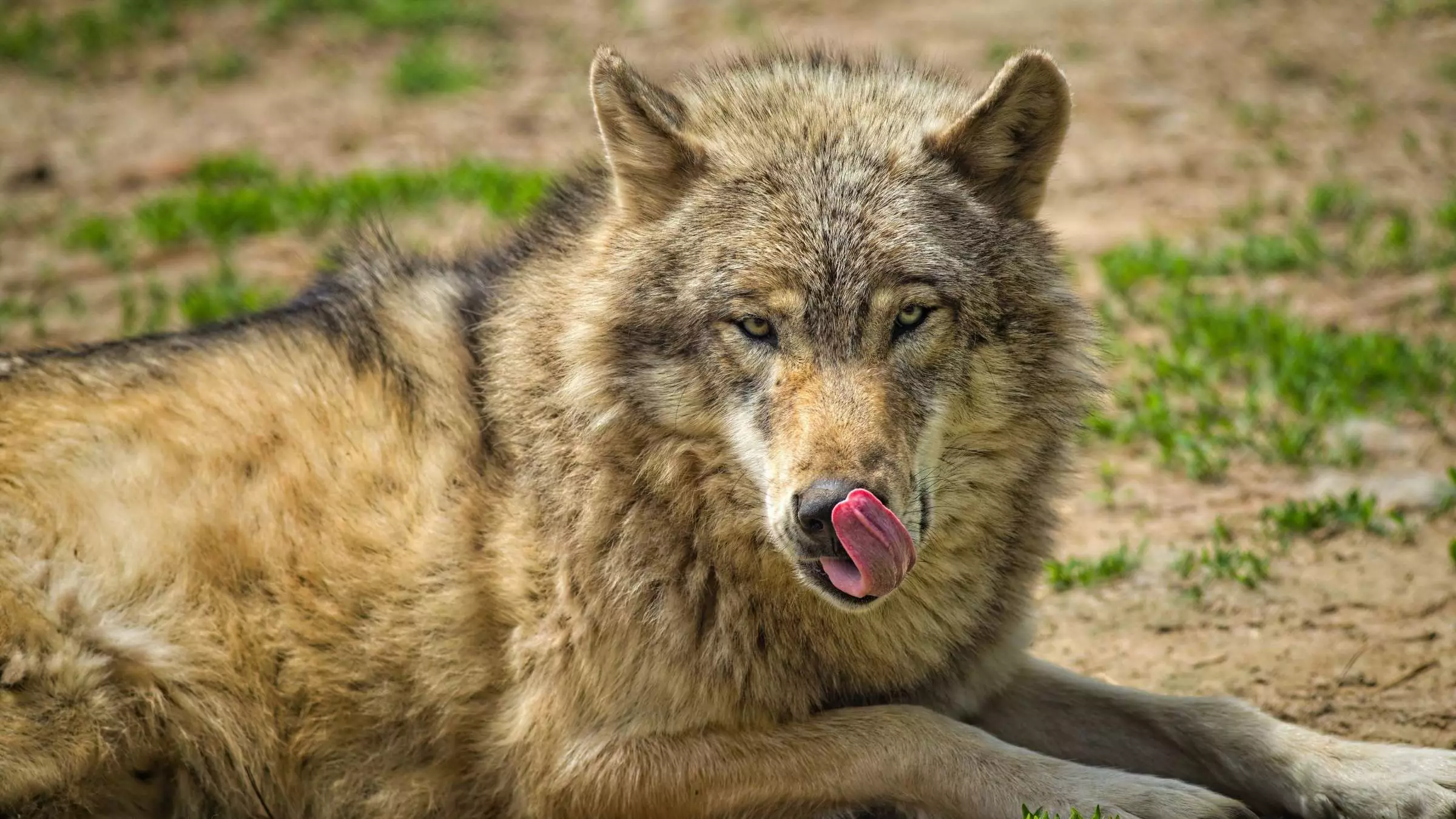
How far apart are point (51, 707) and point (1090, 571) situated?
3.51 metres

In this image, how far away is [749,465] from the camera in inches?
141

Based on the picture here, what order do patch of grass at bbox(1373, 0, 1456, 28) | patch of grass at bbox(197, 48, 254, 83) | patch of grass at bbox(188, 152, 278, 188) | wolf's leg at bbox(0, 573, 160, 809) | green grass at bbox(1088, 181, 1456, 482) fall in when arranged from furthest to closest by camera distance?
patch of grass at bbox(197, 48, 254, 83) → patch of grass at bbox(1373, 0, 1456, 28) → patch of grass at bbox(188, 152, 278, 188) → green grass at bbox(1088, 181, 1456, 482) → wolf's leg at bbox(0, 573, 160, 809)

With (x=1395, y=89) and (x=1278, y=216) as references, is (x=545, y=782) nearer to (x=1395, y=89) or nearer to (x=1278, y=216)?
(x=1278, y=216)

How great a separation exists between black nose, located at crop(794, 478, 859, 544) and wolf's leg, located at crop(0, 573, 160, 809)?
199cm

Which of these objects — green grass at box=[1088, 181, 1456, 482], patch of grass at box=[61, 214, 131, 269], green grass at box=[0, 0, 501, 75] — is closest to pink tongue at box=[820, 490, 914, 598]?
green grass at box=[1088, 181, 1456, 482]

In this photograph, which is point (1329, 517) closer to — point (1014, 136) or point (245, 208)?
point (1014, 136)

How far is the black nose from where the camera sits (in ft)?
10.5

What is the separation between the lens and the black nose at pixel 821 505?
10.5 ft

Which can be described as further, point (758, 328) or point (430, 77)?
point (430, 77)

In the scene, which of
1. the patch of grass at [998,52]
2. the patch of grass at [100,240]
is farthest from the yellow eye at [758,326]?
the patch of grass at [998,52]

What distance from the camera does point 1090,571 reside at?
509 cm

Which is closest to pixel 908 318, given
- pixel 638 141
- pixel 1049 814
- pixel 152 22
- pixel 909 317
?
pixel 909 317

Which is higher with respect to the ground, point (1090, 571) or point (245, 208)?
point (245, 208)

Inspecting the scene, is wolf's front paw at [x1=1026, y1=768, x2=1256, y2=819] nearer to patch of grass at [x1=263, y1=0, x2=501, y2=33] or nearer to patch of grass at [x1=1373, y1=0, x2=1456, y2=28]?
patch of grass at [x1=1373, y1=0, x2=1456, y2=28]
